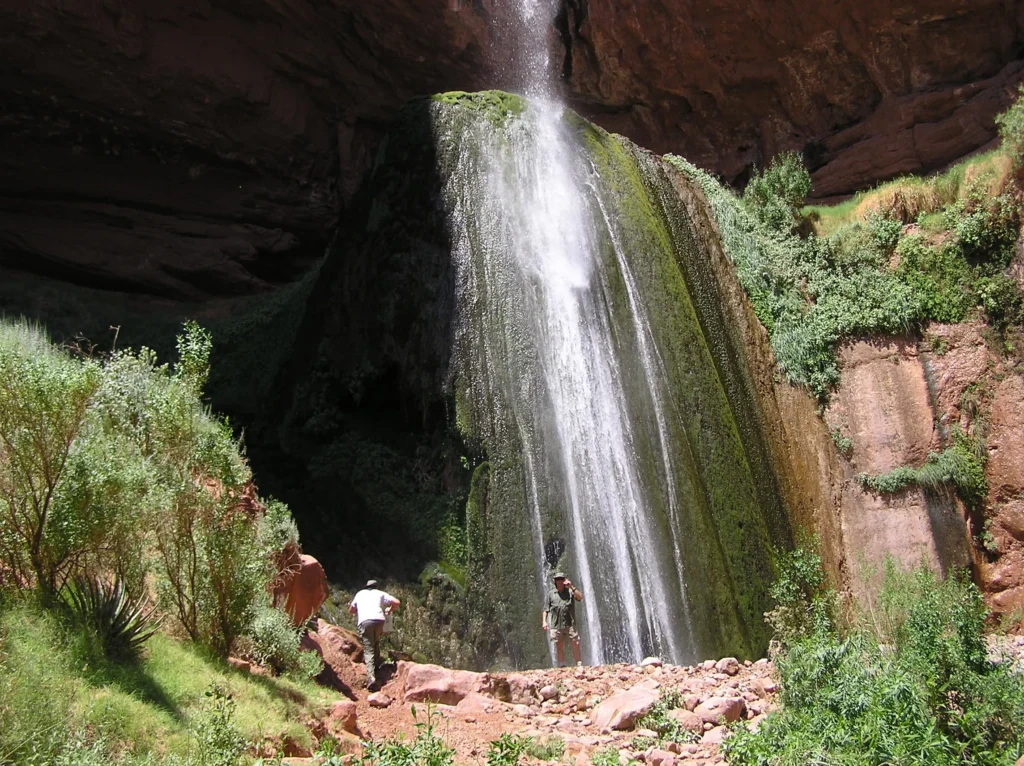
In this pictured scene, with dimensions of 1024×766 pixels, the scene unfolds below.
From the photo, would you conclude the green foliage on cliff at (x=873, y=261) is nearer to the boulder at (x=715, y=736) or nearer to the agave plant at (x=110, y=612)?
the boulder at (x=715, y=736)

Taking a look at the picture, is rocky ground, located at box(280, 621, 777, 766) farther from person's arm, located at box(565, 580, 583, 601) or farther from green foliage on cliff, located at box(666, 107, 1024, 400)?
green foliage on cliff, located at box(666, 107, 1024, 400)

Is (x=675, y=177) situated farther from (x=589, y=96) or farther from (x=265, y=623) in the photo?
(x=265, y=623)

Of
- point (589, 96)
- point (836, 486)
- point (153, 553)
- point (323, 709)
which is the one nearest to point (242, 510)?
point (153, 553)

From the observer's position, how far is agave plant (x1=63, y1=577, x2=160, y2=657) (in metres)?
6.04

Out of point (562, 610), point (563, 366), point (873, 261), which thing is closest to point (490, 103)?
point (563, 366)

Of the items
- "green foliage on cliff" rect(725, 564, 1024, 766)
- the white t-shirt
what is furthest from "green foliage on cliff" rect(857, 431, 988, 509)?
the white t-shirt

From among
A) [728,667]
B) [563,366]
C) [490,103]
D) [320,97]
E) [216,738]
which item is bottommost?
[728,667]

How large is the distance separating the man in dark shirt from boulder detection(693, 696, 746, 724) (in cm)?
254

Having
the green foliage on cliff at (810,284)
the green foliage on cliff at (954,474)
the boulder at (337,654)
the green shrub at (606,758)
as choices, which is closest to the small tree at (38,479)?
the boulder at (337,654)

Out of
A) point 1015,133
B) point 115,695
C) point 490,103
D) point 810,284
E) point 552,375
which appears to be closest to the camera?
point 115,695

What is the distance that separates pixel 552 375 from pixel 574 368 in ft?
1.11

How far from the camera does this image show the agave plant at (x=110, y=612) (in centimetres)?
604

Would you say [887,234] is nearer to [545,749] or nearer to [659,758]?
[659,758]

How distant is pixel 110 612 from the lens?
6.17 meters
